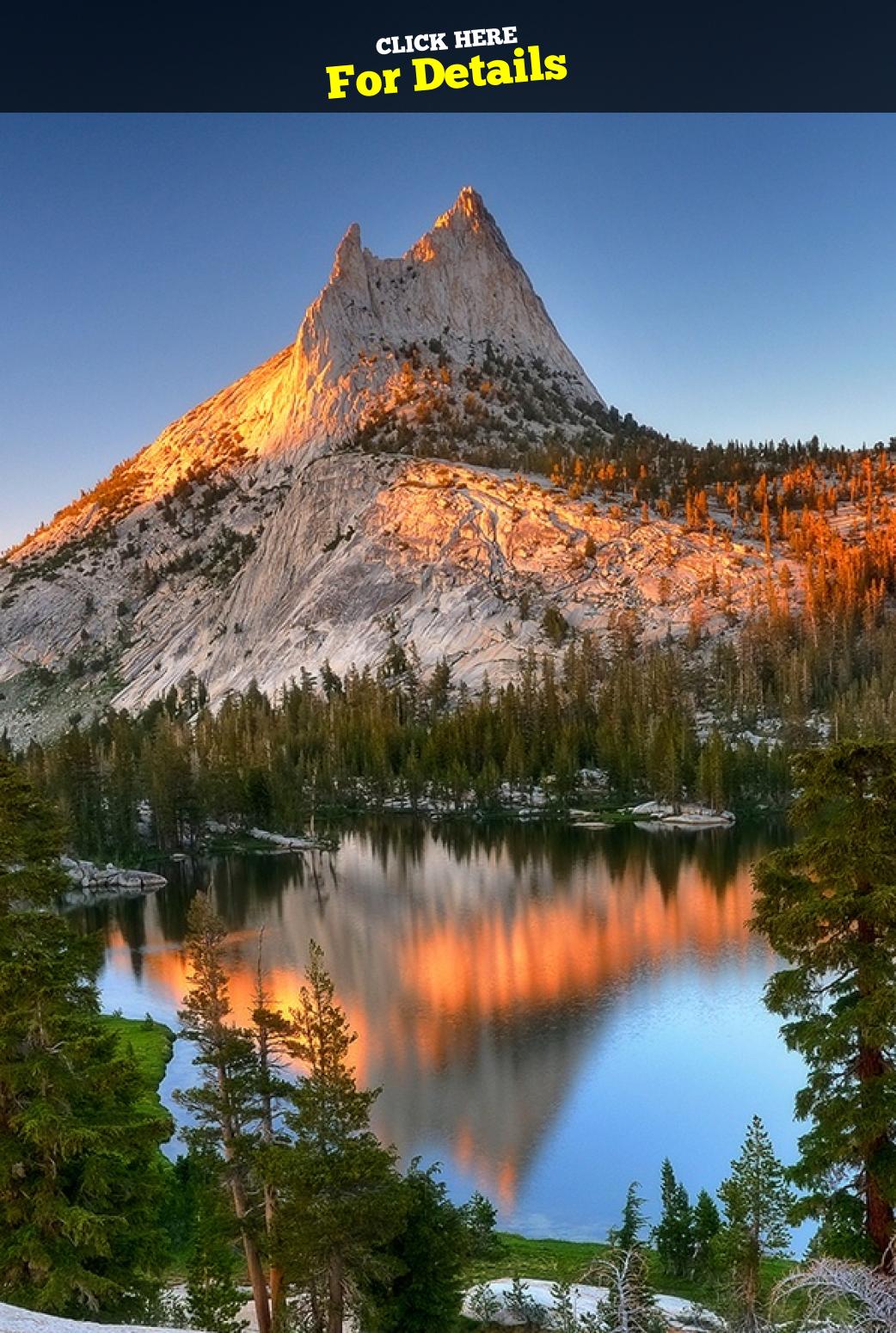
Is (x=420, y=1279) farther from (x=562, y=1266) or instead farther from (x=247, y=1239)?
(x=562, y=1266)

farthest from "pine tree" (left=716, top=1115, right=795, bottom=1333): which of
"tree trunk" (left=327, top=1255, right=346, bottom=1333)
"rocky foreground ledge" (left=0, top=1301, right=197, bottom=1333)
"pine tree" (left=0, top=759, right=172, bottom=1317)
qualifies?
"rocky foreground ledge" (left=0, top=1301, right=197, bottom=1333)

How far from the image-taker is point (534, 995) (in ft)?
172

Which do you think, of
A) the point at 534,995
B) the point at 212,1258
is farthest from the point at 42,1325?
the point at 534,995

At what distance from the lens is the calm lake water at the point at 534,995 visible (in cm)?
3641

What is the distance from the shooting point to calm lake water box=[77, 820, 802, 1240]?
36.4m

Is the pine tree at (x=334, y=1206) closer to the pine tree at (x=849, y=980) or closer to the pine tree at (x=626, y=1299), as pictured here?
the pine tree at (x=626, y=1299)

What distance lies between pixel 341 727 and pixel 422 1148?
10521 centimetres

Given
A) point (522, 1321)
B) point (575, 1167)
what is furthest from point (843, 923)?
point (575, 1167)

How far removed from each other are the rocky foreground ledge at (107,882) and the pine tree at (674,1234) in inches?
2682

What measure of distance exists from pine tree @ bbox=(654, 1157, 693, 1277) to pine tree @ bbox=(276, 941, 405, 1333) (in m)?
10.5

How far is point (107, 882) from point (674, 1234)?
7545cm

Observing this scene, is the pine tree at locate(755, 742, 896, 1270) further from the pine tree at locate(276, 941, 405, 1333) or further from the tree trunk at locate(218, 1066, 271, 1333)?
the tree trunk at locate(218, 1066, 271, 1333)

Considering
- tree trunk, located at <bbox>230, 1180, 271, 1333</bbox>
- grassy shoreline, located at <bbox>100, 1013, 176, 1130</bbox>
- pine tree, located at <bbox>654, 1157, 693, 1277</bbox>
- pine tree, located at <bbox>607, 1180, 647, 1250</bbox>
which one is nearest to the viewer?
tree trunk, located at <bbox>230, 1180, 271, 1333</bbox>
